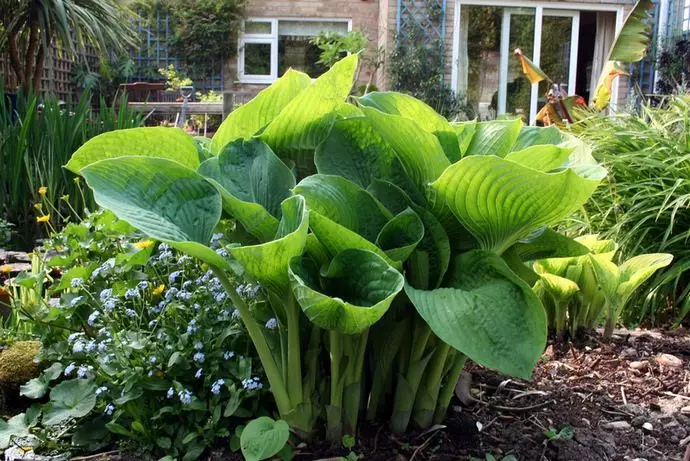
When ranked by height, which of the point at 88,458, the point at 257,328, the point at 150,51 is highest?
the point at 150,51

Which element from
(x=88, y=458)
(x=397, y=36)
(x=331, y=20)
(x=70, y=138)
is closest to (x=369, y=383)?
(x=88, y=458)

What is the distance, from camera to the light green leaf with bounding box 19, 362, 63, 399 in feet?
4.87

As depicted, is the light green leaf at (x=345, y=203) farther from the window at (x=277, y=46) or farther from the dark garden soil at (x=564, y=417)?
the window at (x=277, y=46)

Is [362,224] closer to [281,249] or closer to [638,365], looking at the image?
[281,249]

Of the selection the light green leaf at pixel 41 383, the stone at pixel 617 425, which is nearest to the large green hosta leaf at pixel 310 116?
the light green leaf at pixel 41 383

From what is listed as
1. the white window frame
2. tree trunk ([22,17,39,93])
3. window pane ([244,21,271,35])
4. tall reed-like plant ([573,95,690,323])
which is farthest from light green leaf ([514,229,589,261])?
window pane ([244,21,271,35])

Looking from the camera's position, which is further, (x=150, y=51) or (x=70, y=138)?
(x=150, y=51)

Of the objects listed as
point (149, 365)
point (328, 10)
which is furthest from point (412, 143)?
point (328, 10)

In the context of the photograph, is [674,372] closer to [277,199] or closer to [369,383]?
[369,383]

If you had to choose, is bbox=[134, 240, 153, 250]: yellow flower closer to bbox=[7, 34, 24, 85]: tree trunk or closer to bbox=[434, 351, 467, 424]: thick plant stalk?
bbox=[434, 351, 467, 424]: thick plant stalk

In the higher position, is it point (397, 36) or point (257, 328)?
point (397, 36)

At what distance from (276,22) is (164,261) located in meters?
12.6

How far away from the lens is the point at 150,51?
1374 centimetres

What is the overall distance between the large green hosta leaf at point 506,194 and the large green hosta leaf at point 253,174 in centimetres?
29
